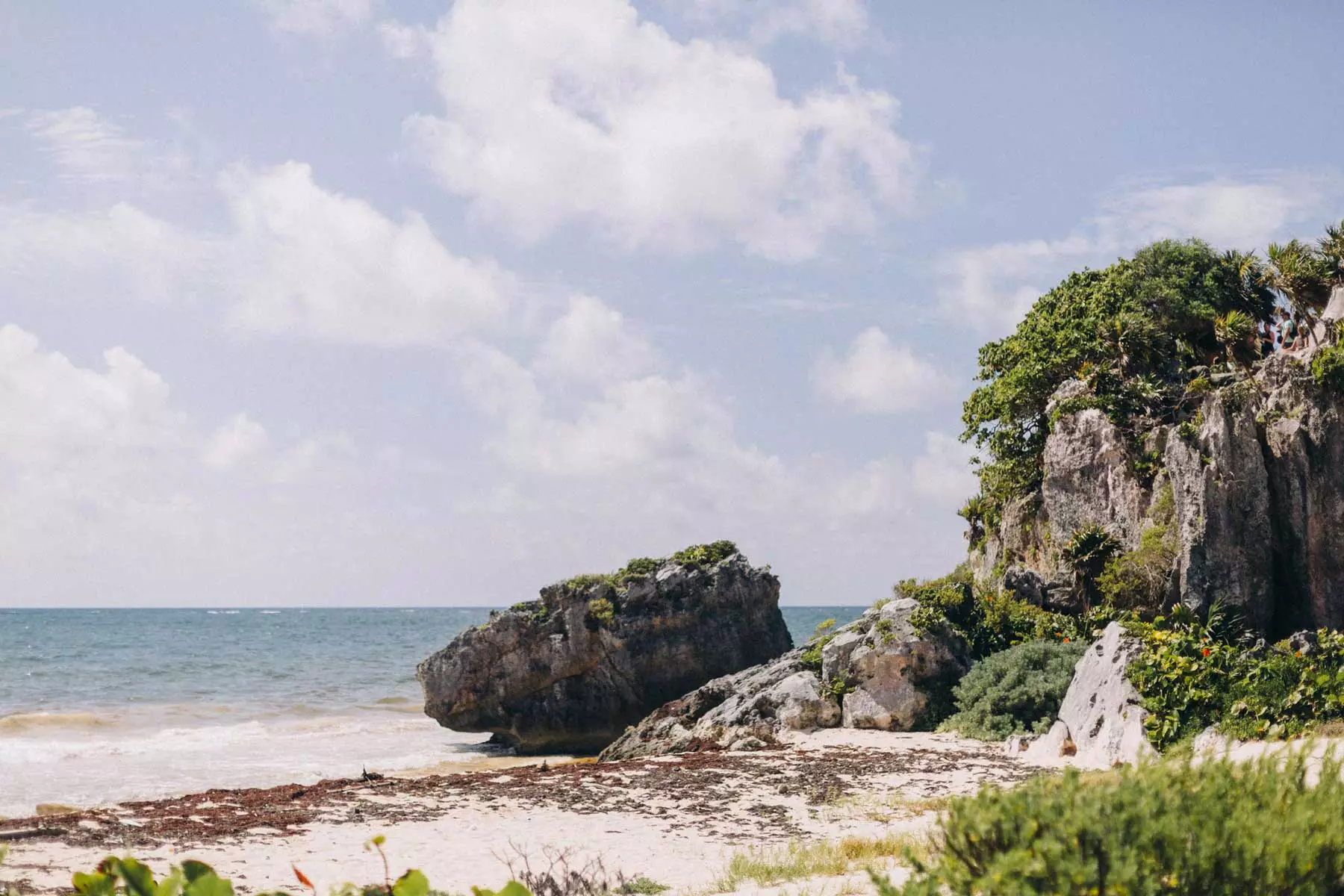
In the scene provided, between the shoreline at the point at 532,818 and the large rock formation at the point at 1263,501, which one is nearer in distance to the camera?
the shoreline at the point at 532,818

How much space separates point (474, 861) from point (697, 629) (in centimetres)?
1837

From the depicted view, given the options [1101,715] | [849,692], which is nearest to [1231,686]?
[1101,715]

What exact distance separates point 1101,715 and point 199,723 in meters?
28.5

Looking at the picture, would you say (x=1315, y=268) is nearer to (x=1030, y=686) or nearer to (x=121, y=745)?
(x=1030, y=686)

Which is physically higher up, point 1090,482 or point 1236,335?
point 1236,335

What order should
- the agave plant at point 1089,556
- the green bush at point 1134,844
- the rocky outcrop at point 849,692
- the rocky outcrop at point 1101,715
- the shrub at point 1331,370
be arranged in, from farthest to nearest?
the agave plant at point 1089,556 → the shrub at point 1331,370 → the rocky outcrop at point 849,692 → the rocky outcrop at point 1101,715 → the green bush at point 1134,844

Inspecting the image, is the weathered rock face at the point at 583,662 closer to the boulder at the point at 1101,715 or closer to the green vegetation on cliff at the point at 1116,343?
the green vegetation on cliff at the point at 1116,343

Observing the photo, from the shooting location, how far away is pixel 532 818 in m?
12.8

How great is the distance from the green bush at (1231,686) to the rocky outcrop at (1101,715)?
0.80 feet

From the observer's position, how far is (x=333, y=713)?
36.1 metres

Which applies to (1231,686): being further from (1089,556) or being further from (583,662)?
(583,662)

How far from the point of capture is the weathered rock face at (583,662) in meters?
28.2

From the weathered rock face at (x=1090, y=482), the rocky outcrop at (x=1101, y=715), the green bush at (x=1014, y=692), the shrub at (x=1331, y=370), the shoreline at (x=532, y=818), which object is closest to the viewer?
the shoreline at (x=532, y=818)

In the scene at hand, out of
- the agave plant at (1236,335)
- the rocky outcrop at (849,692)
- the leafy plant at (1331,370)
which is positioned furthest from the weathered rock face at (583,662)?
the leafy plant at (1331,370)
